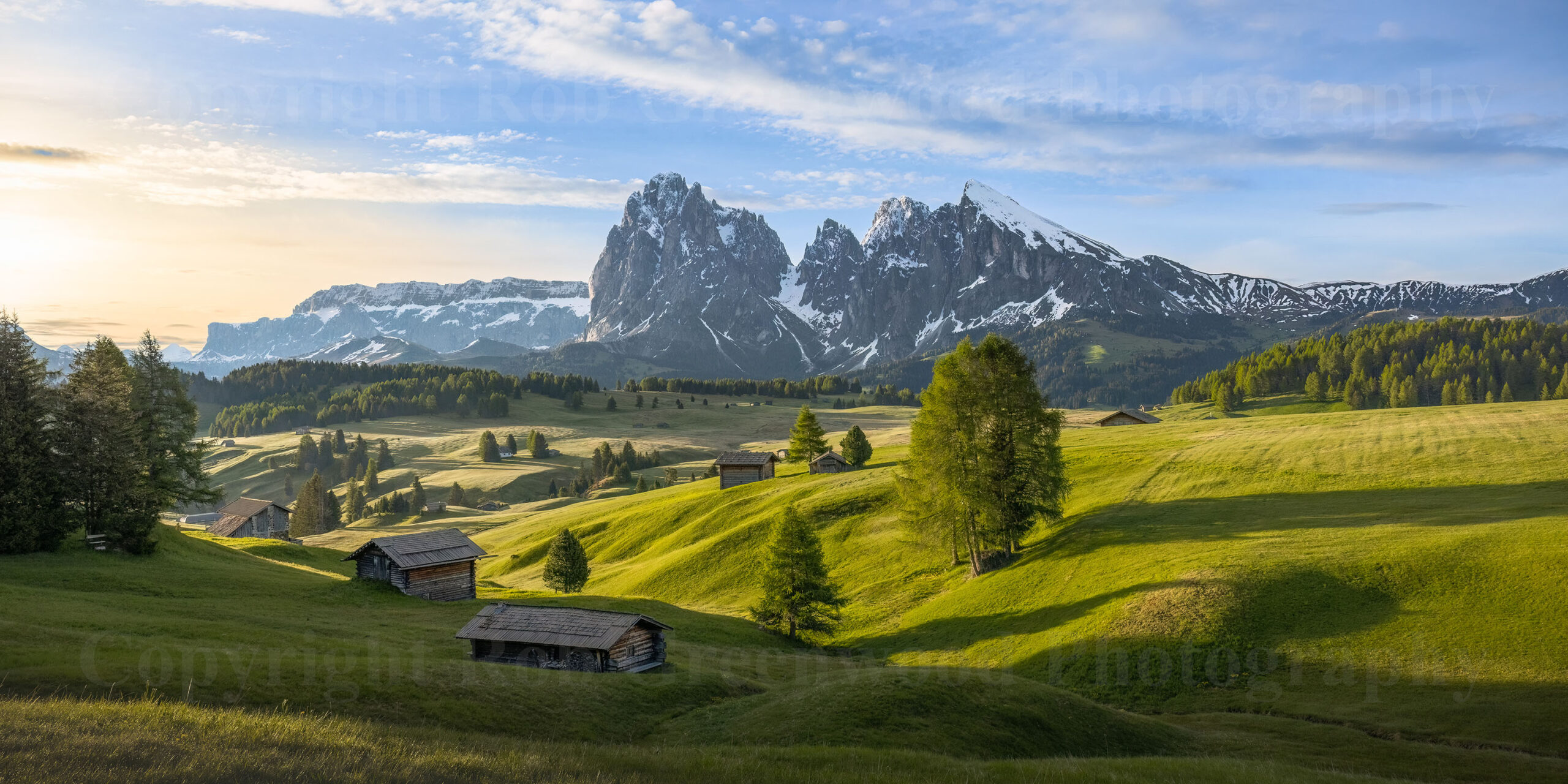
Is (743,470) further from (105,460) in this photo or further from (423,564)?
(105,460)

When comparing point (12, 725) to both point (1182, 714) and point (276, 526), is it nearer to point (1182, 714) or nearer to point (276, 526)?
point (1182, 714)

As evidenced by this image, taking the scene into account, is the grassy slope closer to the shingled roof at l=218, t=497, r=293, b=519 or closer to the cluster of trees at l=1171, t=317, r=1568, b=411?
the shingled roof at l=218, t=497, r=293, b=519

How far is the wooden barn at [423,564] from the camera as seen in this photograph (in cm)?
5803

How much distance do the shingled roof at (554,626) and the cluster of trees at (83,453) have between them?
28.1 metres

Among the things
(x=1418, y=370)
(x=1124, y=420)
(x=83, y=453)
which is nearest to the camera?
(x=83, y=453)

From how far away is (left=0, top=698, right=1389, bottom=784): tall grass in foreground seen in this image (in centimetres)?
1539

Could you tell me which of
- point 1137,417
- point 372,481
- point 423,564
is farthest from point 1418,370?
point 372,481

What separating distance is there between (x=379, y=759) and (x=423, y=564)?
45094 millimetres

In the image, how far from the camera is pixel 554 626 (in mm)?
41219

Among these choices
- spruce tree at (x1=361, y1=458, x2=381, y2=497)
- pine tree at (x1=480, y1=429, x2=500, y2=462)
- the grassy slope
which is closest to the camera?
the grassy slope

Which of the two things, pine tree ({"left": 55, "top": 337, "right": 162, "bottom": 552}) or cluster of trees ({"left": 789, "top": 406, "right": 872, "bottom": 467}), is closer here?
pine tree ({"left": 55, "top": 337, "right": 162, "bottom": 552})

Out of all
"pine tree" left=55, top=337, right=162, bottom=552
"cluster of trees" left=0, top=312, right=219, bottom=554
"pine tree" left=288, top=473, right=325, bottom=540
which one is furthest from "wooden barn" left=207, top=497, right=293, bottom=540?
"pine tree" left=55, top=337, right=162, bottom=552

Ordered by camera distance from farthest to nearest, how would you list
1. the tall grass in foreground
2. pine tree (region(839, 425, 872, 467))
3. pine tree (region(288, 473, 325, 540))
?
1. pine tree (region(288, 473, 325, 540))
2. pine tree (region(839, 425, 872, 467))
3. the tall grass in foreground

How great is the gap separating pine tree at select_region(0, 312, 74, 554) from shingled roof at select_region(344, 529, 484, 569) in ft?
55.9
